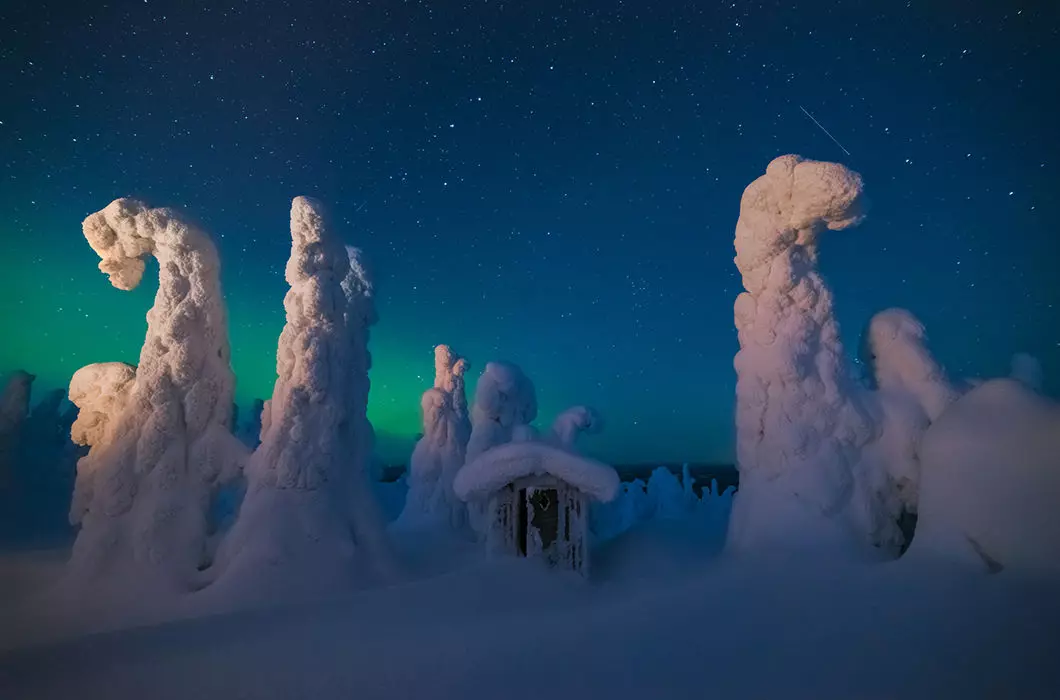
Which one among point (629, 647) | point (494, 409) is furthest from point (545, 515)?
point (629, 647)

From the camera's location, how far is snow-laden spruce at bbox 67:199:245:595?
12.5 meters

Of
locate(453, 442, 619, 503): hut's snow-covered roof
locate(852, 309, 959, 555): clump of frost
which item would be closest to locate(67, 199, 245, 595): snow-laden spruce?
locate(453, 442, 619, 503): hut's snow-covered roof

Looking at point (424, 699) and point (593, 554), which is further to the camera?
point (593, 554)

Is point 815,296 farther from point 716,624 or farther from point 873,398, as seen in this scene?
point 716,624

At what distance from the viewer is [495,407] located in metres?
19.3

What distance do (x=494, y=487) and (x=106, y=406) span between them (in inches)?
386

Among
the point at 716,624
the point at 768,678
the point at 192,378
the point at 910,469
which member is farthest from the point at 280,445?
the point at 910,469

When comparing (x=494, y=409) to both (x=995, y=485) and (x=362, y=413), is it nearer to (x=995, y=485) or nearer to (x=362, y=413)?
(x=362, y=413)

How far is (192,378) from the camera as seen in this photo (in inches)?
528

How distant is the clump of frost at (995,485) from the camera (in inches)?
324

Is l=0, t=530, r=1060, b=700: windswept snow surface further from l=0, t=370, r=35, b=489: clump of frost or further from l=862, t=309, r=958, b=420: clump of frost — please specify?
l=0, t=370, r=35, b=489: clump of frost

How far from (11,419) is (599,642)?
23737 millimetres

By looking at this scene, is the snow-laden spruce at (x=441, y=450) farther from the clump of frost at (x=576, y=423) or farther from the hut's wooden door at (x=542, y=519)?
the hut's wooden door at (x=542, y=519)

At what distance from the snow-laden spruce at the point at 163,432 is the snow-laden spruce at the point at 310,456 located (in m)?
1.14
